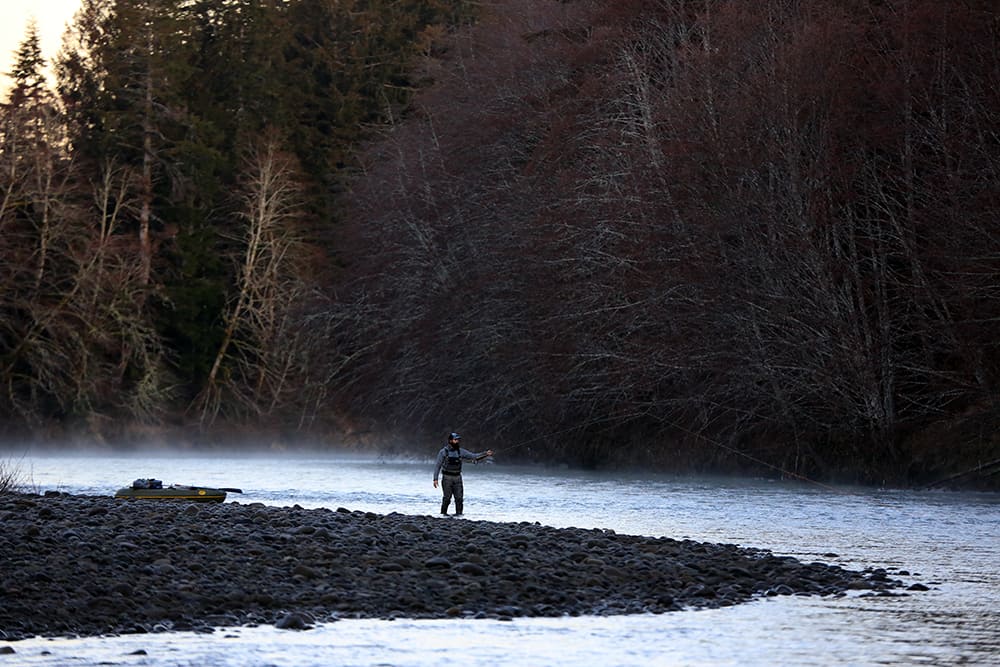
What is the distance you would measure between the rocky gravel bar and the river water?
52cm

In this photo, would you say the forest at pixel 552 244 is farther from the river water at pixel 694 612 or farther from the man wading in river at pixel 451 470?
the man wading in river at pixel 451 470

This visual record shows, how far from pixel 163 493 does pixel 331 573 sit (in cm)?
1205

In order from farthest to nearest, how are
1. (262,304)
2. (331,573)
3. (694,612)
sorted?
(262,304) → (331,573) → (694,612)

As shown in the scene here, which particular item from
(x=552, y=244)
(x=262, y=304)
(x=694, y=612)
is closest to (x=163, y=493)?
(x=694, y=612)

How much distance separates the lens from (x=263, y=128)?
78.5m

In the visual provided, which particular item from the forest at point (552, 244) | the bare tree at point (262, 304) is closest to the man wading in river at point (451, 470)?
the forest at point (552, 244)

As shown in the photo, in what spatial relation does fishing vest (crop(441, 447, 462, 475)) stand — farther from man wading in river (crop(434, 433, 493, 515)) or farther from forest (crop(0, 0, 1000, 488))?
forest (crop(0, 0, 1000, 488))

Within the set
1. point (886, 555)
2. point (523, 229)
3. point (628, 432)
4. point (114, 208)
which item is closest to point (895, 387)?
point (628, 432)

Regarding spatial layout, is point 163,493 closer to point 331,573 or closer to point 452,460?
point 452,460

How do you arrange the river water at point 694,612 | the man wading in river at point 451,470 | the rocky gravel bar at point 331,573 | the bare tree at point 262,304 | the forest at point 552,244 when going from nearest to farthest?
the river water at point 694,612 → the rocky gravel bar at point 331,573 → the man wading in river at point 451,470 → the forest at point 552,244 → the bare tree at point 262,304

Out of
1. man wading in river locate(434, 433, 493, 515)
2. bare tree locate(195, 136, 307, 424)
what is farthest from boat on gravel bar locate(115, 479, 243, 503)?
bare tree locate(195, 136, 307, 424)

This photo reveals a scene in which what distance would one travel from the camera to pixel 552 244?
45.7 metres

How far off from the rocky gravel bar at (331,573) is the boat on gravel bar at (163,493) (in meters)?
6.02

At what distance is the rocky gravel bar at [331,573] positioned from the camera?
1545 cm
